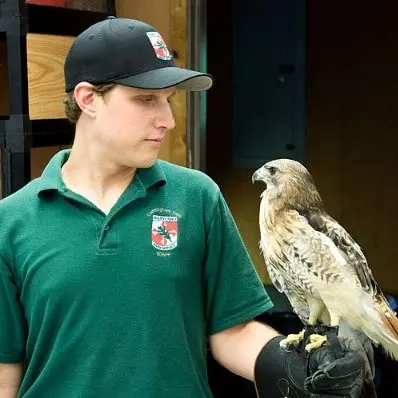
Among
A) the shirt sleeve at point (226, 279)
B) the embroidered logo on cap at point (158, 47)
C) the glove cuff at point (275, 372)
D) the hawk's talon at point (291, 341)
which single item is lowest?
the glove cuff at point (275, 372)

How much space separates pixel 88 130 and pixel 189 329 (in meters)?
0.44

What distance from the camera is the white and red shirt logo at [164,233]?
1558mm

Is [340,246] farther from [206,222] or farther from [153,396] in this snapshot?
[153,396]

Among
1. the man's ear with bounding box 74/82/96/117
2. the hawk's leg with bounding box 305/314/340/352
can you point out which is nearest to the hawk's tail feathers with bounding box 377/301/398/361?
the hawk's leg with bounding box 305/314/340/352

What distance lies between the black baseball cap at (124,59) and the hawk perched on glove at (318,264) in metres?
0.36

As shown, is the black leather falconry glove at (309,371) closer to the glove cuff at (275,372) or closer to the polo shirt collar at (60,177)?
the glove cuff at (275,372)

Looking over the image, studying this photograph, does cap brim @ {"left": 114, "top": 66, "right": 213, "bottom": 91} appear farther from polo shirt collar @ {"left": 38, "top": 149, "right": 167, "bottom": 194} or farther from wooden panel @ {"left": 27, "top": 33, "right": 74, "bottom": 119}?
wooden panel @ {"left": 27, "top": 33, "right": 74, "bottom": 119}

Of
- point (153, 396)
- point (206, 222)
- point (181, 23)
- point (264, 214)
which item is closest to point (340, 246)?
point (264, 214)

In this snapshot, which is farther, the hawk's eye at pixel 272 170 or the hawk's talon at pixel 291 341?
the hawk's eye at pixel 272 170

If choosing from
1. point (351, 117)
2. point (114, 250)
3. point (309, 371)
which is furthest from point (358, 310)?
point (351, 117)

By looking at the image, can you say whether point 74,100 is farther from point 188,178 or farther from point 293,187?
point 293,187

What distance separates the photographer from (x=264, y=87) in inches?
181

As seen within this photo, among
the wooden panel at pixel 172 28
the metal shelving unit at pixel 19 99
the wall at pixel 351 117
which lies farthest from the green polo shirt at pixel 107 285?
the wall at pixel 351 117

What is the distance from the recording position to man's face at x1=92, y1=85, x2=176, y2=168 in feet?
4.91
